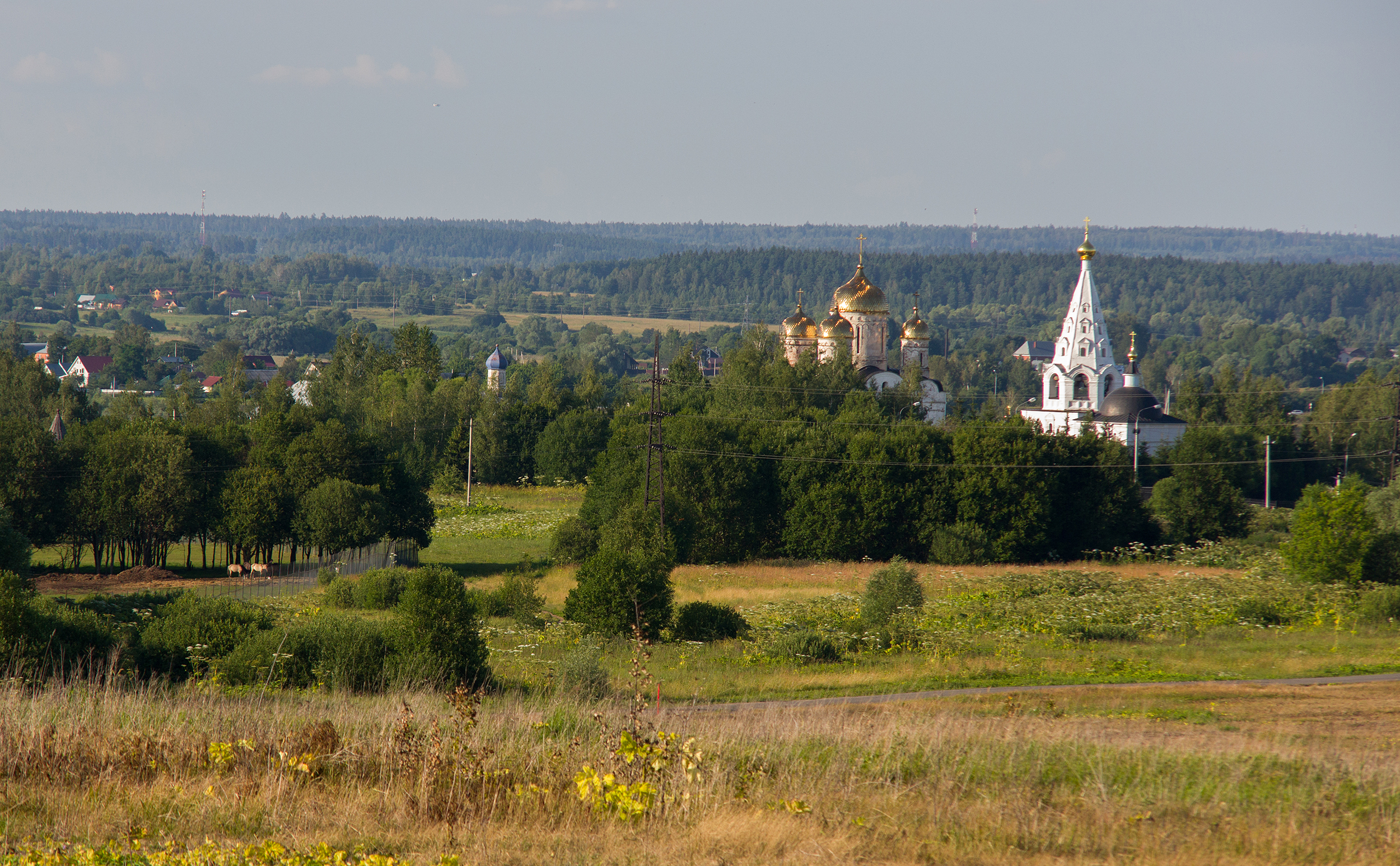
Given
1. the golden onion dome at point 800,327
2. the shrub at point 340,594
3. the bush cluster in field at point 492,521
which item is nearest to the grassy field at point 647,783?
the shrub at point 340,594

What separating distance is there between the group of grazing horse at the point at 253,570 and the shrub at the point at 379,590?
310 inches

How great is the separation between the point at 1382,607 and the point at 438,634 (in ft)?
62.5

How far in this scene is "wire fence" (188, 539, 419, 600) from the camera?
30.9 m

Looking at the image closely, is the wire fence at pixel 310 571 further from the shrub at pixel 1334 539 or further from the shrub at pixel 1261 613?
the shrub at pixel 1334 539

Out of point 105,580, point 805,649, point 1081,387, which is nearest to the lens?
point 805,649

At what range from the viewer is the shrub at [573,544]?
38.6 m

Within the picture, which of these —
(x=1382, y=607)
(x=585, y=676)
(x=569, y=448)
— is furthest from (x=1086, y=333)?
(x=585, y=676)

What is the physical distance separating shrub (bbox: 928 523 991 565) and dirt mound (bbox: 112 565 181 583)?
2527cm

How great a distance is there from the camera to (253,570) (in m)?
36.5

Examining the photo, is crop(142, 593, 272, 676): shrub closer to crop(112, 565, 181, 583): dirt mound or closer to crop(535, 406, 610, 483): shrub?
crop(112, 565, 181, 583): dirt mound

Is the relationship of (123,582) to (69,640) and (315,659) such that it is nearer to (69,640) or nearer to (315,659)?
(69,640)

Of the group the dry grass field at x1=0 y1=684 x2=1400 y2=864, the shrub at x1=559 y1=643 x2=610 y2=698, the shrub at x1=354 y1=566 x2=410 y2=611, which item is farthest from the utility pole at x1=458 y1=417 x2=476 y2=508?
the dry grass field at x1=0 y1=684 x2=1400 y2=864

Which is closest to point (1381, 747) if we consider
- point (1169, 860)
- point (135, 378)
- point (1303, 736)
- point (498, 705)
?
point (1303, 736)

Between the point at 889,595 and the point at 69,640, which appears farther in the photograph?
the point at 889,595
